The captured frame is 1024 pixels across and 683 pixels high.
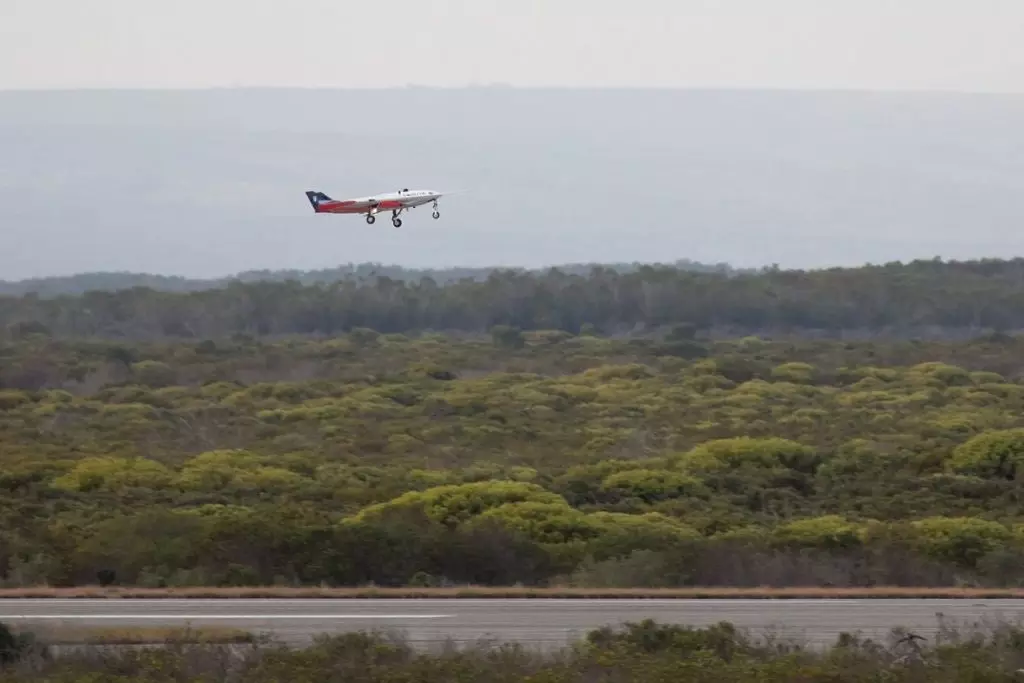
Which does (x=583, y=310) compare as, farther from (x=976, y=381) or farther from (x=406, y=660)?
(x=406, y=660)

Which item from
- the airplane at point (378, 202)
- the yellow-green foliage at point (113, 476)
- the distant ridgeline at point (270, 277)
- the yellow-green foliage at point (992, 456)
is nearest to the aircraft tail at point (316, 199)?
the airplane at point (378, 202)

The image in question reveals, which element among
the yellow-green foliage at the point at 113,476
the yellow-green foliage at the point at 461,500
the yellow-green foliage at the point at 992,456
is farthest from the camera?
the yellow-green foliage at the point at 992,456

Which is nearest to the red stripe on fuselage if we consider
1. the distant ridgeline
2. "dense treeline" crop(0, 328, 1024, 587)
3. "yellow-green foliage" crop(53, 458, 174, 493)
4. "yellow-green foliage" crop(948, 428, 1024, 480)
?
"dense treeline" crop(0, 328, 1024, 587)

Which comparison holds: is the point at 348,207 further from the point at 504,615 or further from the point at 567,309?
the point at 567,309

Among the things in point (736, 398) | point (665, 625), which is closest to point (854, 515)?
point (665, 625)

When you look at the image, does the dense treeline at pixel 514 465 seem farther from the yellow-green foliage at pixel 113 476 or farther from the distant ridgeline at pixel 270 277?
the distant ridgeline at pixel 270 277

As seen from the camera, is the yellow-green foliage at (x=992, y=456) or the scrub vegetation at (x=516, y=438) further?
the yellow-green foliage at (x=992, y=456)

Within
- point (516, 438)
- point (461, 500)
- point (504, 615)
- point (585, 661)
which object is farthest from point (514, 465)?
point (585, 661)
